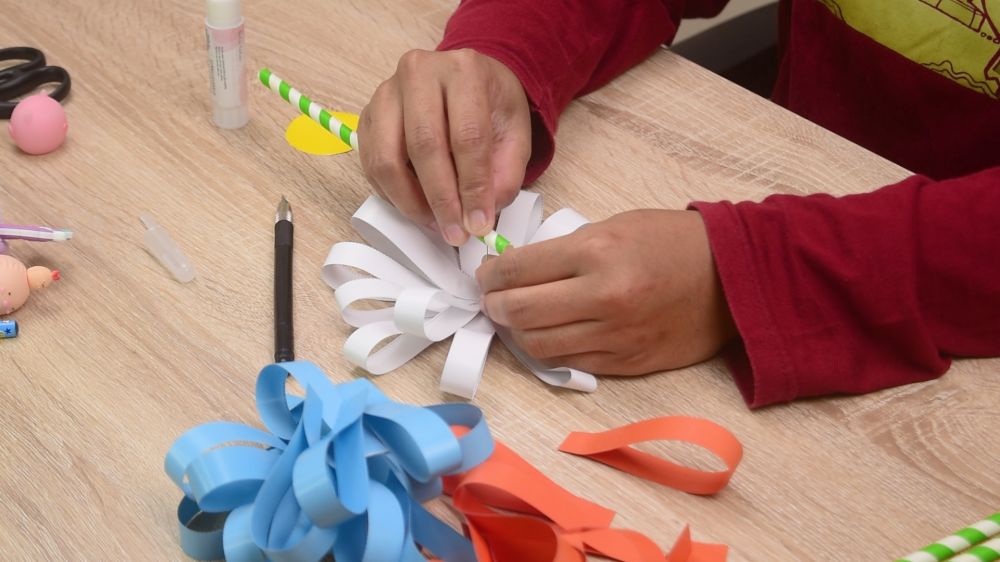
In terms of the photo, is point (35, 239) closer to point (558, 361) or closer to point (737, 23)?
point (558, 361)

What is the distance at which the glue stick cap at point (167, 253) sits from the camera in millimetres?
710

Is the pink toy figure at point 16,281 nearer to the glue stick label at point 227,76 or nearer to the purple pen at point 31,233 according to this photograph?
the purple pen at point 31,233

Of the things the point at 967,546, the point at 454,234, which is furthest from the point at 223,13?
the point at 967,546

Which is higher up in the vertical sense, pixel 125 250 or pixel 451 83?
Result: pixel 451 83

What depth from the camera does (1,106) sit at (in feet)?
2.75

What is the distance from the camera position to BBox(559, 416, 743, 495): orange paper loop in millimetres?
602

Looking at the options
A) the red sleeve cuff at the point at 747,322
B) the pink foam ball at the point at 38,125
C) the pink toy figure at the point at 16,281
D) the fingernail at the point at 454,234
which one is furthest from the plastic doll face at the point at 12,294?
the red sleeve cuff at the point at 747,322

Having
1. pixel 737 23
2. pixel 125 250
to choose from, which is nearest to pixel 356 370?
pixel 125 250

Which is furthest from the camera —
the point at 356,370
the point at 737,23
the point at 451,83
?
the point at 737,23

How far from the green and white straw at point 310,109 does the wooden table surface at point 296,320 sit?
0.04 metres

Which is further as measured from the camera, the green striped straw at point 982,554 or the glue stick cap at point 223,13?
the glue stick cap at point 223,13

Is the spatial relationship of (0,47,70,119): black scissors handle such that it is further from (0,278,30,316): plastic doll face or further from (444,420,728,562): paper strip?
(444,420,728,562): paper strip

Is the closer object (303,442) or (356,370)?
(303,442)

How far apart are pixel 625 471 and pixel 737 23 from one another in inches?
25.6
